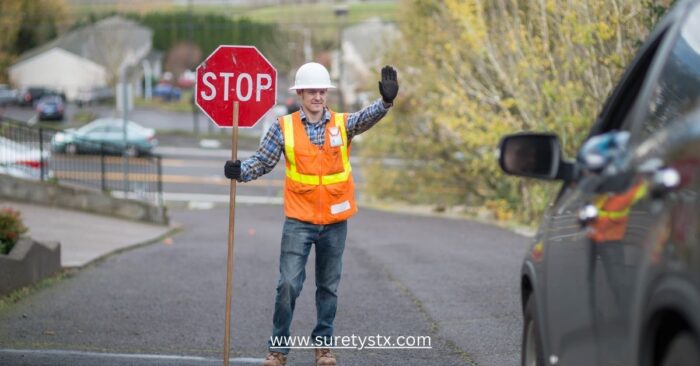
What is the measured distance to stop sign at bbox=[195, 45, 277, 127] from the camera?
9.08m

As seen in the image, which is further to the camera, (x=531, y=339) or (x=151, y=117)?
(x=151, y=117)

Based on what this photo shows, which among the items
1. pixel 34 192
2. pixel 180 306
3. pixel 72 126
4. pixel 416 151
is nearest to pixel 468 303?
pixel 180 306

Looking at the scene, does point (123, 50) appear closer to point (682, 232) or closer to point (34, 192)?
point (34, 192)

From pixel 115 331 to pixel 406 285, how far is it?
3847 mm

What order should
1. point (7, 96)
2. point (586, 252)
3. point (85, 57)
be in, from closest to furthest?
point (586, 252)
point (7, 96)
point (85, 57)

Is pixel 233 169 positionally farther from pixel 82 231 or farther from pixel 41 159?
pixel 41 159

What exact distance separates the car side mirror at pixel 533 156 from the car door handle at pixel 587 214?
190 millimetres

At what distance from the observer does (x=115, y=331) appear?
413 inches

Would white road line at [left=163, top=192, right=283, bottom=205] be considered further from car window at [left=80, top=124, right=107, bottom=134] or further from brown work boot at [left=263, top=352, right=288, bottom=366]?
brown work boot at [left=263, top=352, right=288, bottom=366]

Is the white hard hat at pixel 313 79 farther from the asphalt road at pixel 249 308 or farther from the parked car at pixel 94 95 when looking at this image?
the parked car at pixel 94 95

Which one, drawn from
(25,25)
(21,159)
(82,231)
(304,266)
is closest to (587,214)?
(304,266)

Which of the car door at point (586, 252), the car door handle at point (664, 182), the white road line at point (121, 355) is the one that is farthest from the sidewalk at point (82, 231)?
the car door handle at point (664, 182)

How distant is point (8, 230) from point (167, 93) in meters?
79.5

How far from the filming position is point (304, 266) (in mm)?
8305
